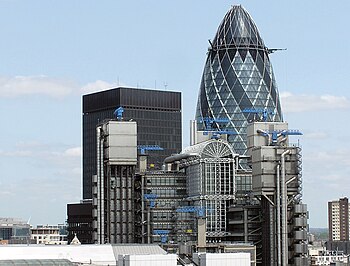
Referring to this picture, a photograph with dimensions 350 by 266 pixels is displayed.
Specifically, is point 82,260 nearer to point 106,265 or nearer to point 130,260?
point 106,265

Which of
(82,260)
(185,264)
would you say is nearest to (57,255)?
(82,260)

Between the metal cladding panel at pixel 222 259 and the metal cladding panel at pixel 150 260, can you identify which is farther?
the metal cladding panel at pixel 222 259

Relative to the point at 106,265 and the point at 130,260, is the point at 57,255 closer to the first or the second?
the point at 106,265

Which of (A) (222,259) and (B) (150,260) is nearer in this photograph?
(B) (150,260)

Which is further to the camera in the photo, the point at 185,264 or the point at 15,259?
the point at 185,264

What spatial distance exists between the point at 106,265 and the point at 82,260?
4.14m

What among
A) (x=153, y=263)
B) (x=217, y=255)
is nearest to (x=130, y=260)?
(x=153, y=263)

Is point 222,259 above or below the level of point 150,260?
below

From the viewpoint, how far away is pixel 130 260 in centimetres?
16625

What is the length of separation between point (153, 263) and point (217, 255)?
11914 millimetres

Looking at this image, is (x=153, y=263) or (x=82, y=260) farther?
(x=82, y=260)

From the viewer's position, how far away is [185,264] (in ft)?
606

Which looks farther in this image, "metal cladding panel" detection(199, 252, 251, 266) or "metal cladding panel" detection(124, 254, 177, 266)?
"metal cladding panel" detection(199, 252, 251, 266)

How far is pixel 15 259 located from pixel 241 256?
118ft
